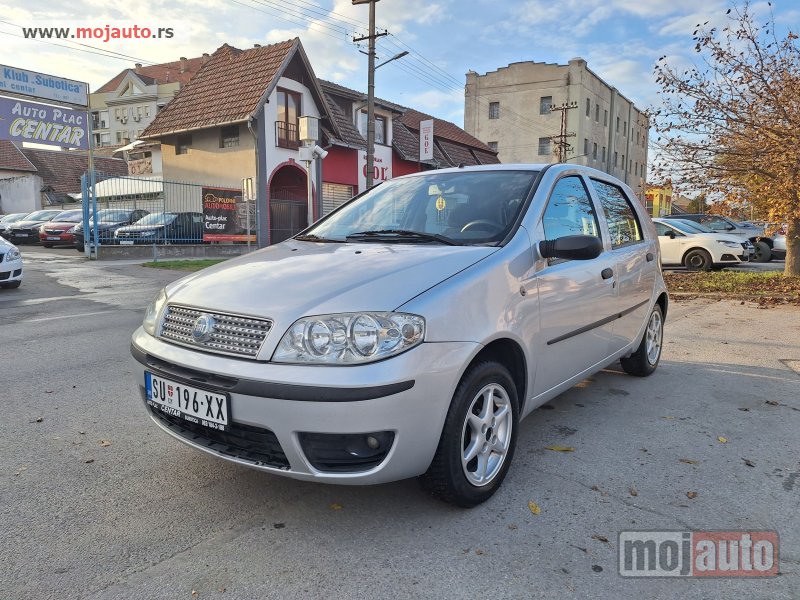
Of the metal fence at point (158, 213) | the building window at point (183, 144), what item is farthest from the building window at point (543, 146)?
the metal fence at point (158, 213)

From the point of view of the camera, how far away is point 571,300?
335cm

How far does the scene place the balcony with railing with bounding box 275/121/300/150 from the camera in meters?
21.7

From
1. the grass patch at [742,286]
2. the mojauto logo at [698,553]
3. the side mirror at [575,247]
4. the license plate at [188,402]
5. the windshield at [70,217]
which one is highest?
the windshield at [70,217]

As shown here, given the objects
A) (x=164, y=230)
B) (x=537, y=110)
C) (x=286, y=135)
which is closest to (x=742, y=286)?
(x=164, y=230)

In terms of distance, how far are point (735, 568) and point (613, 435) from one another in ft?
4.43

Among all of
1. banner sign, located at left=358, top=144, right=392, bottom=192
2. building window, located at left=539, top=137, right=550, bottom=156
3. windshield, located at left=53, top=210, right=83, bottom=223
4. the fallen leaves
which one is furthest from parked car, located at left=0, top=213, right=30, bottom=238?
building window, located at left=539, top=137, right=550, bottom=156

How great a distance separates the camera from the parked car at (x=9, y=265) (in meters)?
9.99

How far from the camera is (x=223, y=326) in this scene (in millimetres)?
2482

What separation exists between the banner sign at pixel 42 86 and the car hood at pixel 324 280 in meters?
20.0

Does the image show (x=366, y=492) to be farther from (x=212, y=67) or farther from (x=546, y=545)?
(x=212, y=67)

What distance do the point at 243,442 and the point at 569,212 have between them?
93.5 inches

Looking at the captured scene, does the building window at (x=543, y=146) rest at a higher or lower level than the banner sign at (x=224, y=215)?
higher

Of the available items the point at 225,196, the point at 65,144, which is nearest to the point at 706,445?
the point at 225,196

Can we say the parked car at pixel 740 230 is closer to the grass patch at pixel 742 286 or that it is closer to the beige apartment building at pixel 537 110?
the grass patch at pixel 742 286
